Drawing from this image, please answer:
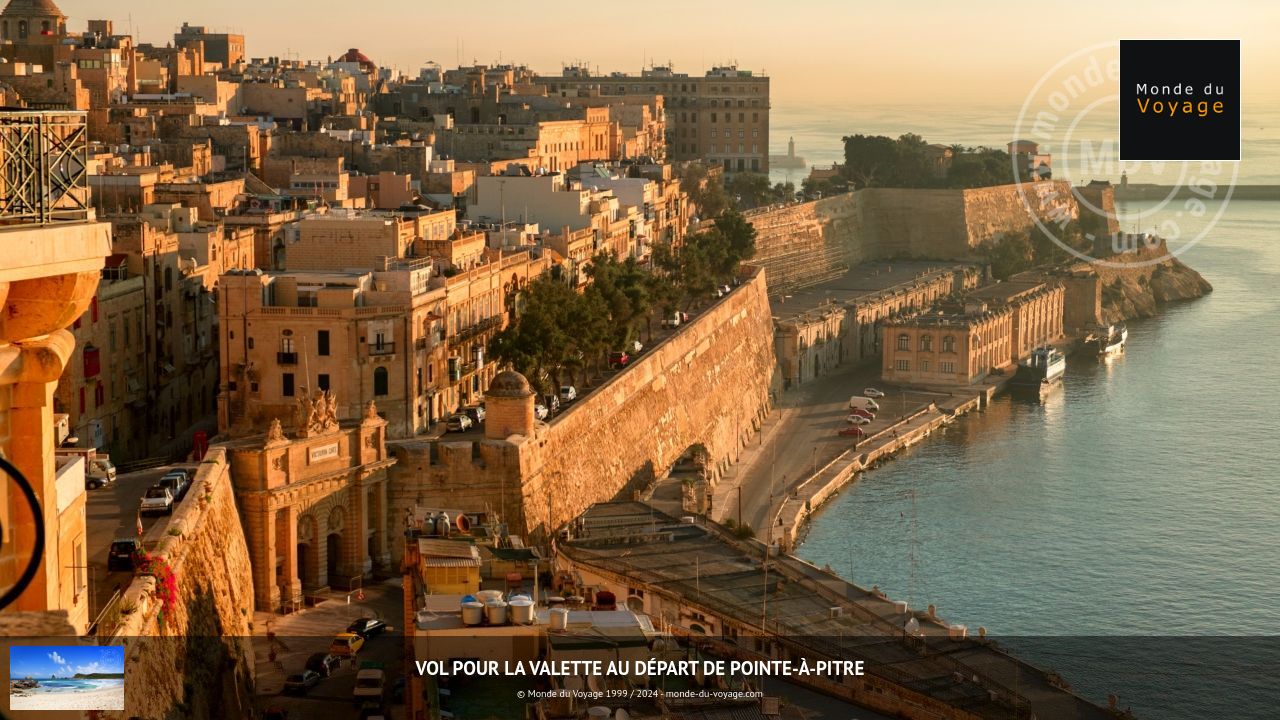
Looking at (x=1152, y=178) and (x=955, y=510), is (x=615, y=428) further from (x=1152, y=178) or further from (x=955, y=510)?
(x=1152, y=178)

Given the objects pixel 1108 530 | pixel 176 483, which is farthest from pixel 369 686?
pixel 1108 530

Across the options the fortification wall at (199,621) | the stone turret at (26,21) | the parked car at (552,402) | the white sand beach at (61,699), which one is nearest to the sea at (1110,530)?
the parked car at (552,402)

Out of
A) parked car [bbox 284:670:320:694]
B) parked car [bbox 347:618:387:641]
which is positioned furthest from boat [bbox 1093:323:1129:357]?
parked car [bbox 284:670:320:694]

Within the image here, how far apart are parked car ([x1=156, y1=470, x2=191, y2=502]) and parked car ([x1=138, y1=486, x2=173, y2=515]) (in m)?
0.35

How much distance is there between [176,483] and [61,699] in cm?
1063

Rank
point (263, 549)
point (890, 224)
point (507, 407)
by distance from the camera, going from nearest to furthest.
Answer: point (263, 549)
point (507, 407)
point (890, 224)

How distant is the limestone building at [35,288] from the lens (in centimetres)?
636

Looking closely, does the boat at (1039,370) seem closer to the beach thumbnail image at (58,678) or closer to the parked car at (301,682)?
the parked car at (301,682)

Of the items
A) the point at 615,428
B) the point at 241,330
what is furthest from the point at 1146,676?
the point at 241,330

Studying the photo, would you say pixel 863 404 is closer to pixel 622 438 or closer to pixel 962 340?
pixel 962 340

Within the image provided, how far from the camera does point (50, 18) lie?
46094 mm

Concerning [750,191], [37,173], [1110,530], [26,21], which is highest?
[26,21]

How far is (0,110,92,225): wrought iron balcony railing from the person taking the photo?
252 inches

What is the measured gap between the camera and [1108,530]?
3350cm
